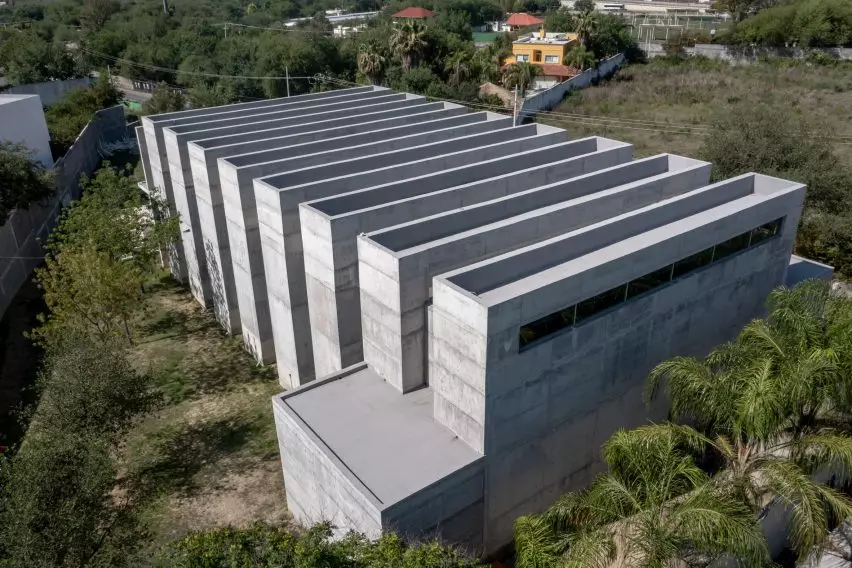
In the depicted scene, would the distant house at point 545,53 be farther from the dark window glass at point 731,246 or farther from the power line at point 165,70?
the dark window glass at point 731,246

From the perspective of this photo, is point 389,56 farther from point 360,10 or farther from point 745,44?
point 360,10

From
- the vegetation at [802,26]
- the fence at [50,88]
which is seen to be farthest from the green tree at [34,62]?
the vegetation at [802,26]

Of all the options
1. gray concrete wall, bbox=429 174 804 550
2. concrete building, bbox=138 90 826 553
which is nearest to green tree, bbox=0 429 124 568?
concrete building, bbox=138 90 826 553

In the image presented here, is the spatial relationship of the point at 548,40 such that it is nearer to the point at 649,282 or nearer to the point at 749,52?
the point at 749,52

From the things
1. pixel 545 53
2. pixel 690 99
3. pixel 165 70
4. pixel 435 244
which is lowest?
pixel 690 99

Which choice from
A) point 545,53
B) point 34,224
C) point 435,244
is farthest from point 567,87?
point 435,244

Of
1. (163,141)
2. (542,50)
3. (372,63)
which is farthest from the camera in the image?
(542,50)

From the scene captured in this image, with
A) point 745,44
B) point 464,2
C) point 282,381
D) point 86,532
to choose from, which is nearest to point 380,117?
point 282,381
